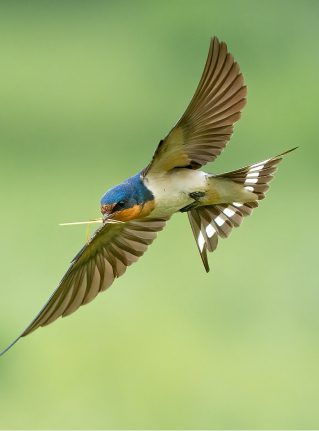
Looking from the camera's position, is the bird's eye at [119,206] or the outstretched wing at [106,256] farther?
the outstretched wing at [106,256]

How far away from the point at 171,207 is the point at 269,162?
163 millimetres

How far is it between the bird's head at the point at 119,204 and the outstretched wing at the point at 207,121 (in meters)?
0.07

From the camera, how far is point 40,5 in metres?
6.23

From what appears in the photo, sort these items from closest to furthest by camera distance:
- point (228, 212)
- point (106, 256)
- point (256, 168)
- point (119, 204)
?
point (119, 204), point (256, 168), point (228, 212), point (106, 256)

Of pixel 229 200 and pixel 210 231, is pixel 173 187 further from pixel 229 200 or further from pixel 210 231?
pixel 210 231

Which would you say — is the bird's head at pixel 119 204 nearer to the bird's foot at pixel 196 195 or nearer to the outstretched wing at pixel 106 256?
the bird's foot at pixel 196 195

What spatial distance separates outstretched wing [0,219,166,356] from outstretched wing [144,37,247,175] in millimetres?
248

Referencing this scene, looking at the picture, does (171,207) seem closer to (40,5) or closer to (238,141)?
(238,141)

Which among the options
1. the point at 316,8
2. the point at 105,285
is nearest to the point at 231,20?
the point at 316,8

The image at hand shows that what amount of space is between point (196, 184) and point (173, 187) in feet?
0.13

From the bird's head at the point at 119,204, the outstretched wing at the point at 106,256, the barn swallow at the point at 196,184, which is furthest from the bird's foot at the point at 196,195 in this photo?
the outstretched wing at the point at 106,256

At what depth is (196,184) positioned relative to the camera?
196 cm

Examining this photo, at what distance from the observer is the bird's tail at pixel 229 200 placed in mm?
1979

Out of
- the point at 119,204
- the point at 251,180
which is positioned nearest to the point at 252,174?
the point at 251,180
